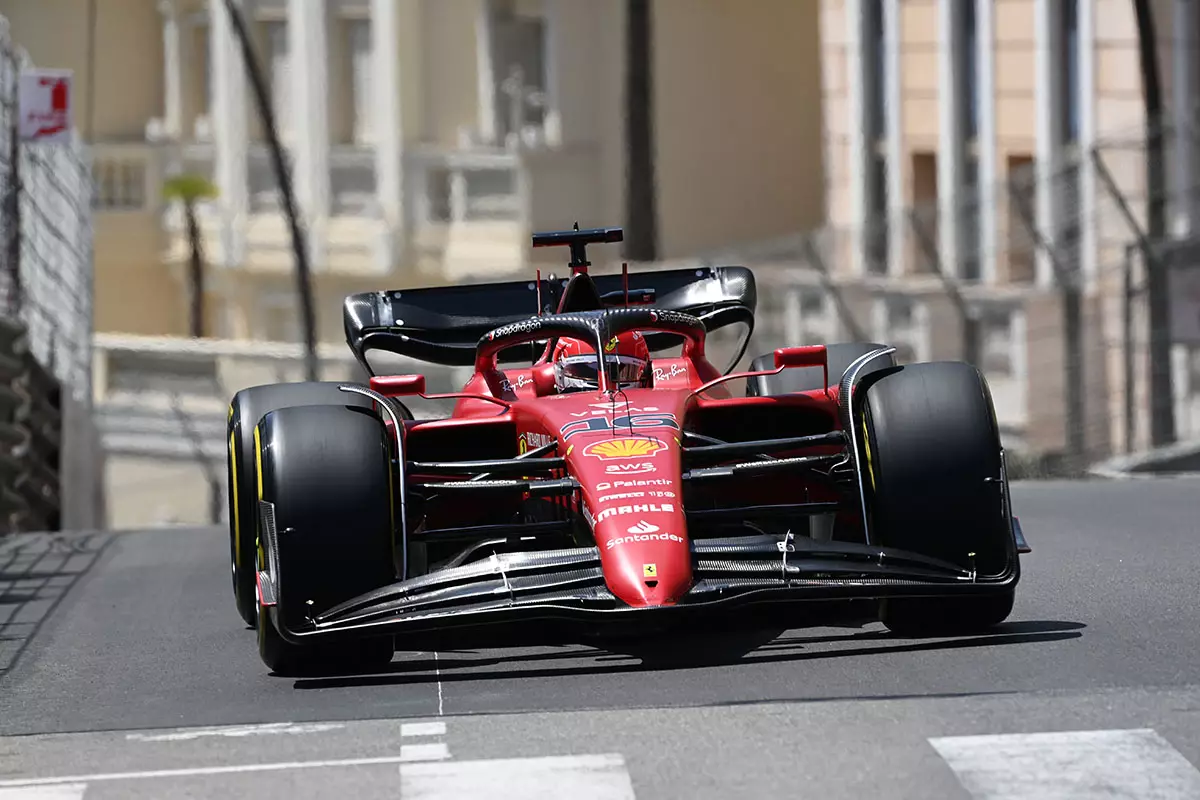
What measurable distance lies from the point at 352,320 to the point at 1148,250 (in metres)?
8.86

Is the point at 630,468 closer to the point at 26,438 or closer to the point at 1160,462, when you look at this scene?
the point at 26,438

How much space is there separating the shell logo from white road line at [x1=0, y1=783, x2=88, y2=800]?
2236mm

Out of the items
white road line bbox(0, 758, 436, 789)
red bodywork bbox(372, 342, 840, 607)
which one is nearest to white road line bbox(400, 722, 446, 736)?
white road line bbox(0, 758, 436, 789)

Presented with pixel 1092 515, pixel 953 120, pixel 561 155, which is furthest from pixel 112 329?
pixel 1092 515

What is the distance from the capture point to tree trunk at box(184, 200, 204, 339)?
35.8 m

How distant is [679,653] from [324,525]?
46.9 inches

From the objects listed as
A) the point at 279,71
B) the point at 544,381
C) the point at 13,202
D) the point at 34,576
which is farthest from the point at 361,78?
the point at 544,381

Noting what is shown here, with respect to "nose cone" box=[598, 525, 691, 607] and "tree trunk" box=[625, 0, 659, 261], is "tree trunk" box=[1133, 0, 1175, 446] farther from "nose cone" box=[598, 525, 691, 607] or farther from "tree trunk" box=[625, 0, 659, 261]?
"nose cone" box=[598, 525, 691, 607]

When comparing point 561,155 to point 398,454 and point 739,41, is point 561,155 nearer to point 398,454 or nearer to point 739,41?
point 739,41

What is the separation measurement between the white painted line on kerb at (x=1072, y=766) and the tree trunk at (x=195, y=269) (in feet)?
97.0

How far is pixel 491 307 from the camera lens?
35.5ft

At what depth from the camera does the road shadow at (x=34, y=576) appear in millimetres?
10039

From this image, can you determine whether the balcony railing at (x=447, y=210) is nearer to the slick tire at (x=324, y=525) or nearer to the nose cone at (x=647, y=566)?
the slick tire at (x=324, y=525)

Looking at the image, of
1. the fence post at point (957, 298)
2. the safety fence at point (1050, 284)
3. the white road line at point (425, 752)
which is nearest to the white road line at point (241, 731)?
the white road line at point (425, 752)
